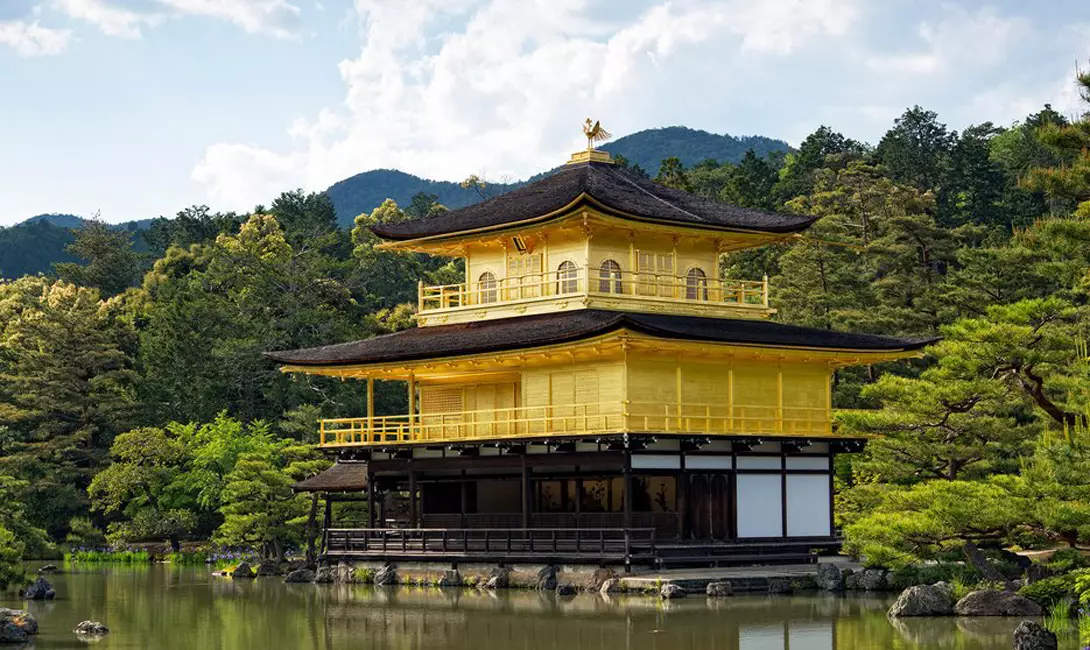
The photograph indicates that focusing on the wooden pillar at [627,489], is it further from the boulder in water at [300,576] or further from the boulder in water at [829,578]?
the boulder in water at [300,576]

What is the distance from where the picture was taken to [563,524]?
4031cm

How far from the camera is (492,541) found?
40.0 meters

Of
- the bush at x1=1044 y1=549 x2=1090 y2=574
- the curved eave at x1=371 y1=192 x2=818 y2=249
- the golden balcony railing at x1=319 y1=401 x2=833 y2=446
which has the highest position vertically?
the curved eave at x1=371 y1=192 x2=818 y2=249

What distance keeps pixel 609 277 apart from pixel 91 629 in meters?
17.6

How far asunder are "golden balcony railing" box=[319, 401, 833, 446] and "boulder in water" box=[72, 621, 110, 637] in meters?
11.9

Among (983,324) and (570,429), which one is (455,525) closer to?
(570,429)

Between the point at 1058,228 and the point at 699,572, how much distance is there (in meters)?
15.6

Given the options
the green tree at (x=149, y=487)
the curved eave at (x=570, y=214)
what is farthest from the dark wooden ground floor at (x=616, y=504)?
the green tree at (x=149, y=487)

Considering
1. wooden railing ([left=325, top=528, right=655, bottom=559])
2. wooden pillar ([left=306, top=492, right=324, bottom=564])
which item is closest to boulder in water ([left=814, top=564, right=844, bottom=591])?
wooden railing ([left=325, top=528, right=655, bottom=559])

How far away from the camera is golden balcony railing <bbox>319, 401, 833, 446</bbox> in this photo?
125 ft

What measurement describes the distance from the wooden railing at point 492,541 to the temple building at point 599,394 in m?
0.06

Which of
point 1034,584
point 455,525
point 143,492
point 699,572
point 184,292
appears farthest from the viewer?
point 184,292

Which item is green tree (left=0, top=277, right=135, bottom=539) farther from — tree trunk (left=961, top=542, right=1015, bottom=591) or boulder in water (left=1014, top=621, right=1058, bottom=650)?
boulder in water (left=1014, top=621, right=1058, bottom=650)

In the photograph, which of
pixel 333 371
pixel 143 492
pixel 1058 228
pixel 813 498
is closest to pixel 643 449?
pixel 813 498
